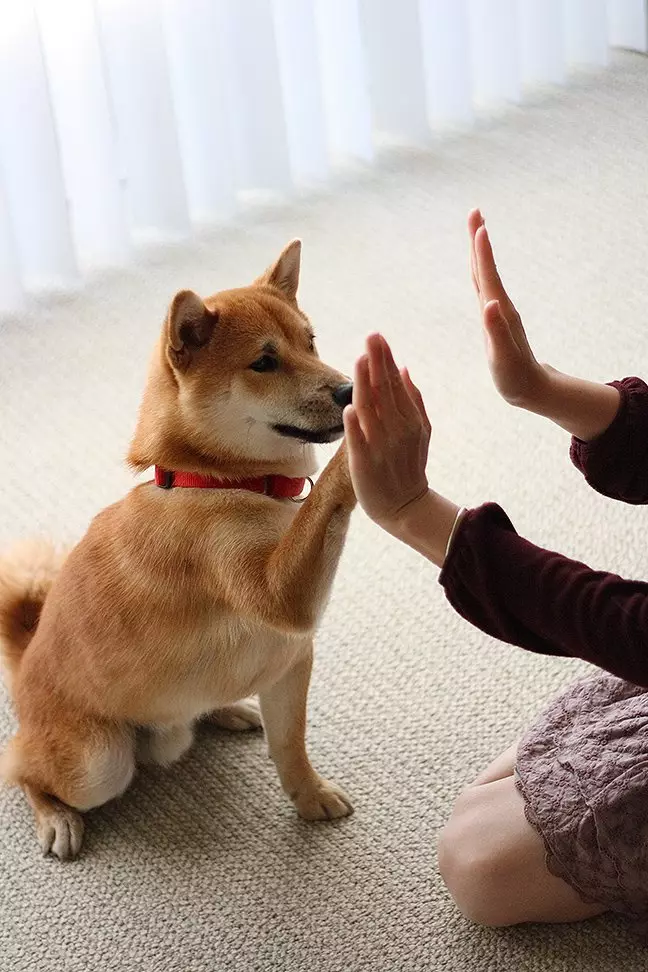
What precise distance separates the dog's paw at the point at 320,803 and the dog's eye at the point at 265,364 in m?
0.51

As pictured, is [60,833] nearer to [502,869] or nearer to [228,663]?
[228,663]

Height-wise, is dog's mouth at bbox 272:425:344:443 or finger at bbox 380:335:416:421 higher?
finger at bbox 380:335:416:421

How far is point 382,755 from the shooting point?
1.54 m

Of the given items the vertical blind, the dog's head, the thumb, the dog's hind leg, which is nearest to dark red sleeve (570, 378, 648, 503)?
the thumb

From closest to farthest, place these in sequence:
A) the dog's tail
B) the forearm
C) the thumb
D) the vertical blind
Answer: the thumb → the forearm → the dog's tail → the vertical blind

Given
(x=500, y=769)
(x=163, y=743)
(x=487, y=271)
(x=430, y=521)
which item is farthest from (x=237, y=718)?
(x=487, y=271)

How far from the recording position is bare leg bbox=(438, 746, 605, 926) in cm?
125

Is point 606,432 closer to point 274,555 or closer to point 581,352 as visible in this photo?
point 274,555

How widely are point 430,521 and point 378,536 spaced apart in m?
0.82

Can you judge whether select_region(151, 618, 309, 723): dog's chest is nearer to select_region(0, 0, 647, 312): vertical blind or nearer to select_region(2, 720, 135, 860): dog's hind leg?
select_region(2, 720, 135, 860): dog's hind leg

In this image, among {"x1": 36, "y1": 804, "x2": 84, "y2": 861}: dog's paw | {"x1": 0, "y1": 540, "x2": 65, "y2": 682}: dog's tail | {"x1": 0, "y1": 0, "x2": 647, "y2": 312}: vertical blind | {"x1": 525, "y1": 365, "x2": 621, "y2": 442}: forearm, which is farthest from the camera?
{"x1": 0, "y1": 0, "x2": 647, "y2": 312}: vertical blind

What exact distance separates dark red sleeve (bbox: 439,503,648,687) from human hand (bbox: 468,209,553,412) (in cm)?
16

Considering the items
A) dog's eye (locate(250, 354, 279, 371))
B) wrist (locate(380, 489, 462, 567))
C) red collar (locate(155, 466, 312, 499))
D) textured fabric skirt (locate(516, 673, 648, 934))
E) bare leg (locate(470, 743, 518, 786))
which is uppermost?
dog's eye (locate(250, 354, 279, 371))

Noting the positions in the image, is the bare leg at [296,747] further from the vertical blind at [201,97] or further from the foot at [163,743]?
the vertical blind at [201,97]
